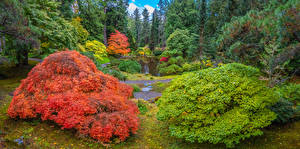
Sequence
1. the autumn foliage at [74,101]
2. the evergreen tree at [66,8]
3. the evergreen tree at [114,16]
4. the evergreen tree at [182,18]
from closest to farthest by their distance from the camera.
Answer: the autumn foliage at [74,101] < the evergreen tree at [66,8] < the evergreen tree at [114,16] < the evergreen tree at [182,18]

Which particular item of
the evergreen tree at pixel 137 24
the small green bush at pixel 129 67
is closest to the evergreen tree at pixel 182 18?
the small green bush at pixel 129 67

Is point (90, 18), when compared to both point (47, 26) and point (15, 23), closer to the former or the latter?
point (47, 26)

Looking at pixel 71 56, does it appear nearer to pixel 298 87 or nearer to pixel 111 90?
pixel 111 90

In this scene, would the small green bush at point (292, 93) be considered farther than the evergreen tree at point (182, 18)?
No

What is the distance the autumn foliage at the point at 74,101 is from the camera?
14.3 ft

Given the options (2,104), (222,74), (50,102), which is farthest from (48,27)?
(222,74)

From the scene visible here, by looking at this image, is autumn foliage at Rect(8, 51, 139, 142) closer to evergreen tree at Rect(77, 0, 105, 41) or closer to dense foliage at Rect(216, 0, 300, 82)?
dense foliage at Rect(216, 0, 300, 82)

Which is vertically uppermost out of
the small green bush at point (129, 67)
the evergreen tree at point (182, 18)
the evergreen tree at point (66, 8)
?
the evergreen tree at point (182, 18)

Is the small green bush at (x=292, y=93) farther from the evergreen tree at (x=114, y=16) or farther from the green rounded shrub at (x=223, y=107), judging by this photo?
the evergreen tree at (x=114, y=16)

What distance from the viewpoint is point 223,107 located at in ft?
13.2

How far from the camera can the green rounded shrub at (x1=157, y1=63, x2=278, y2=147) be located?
3762 millimetres

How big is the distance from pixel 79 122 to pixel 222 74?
4408mm

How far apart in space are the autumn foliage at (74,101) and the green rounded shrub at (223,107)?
1.45m

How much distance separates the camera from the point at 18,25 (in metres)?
7.12
